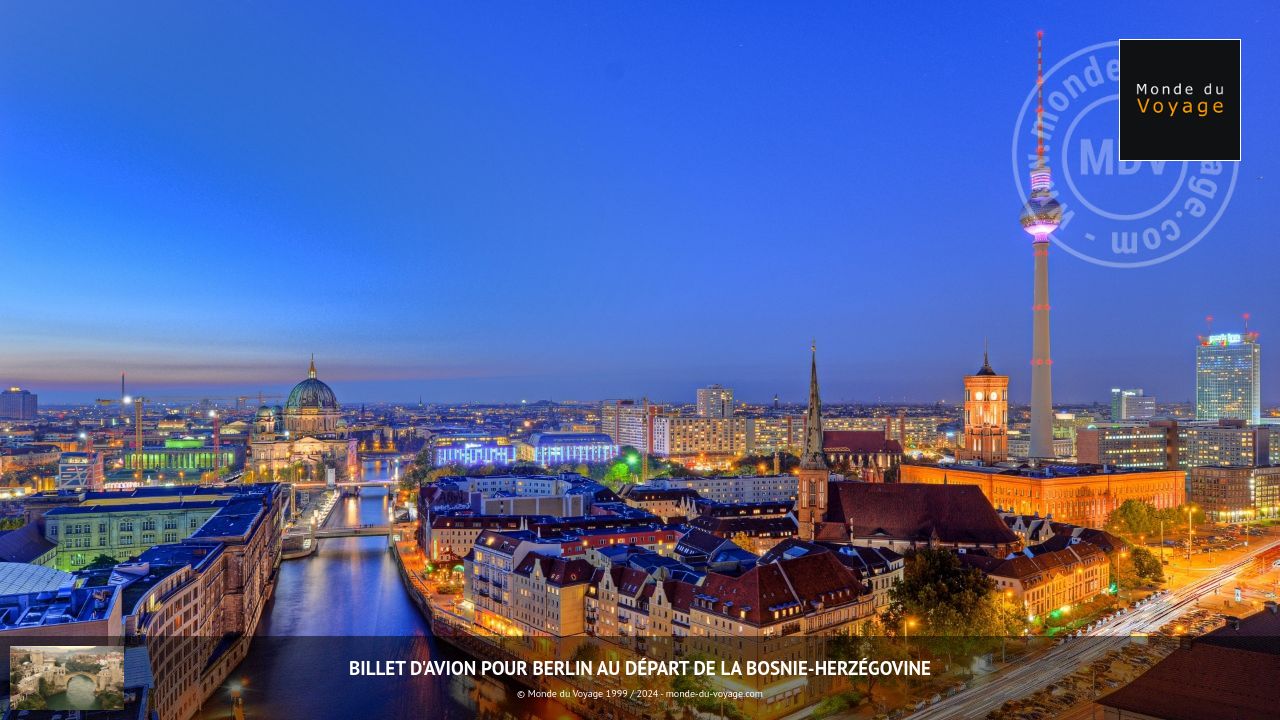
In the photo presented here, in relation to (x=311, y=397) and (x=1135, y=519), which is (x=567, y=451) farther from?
(x=1135, y=519)

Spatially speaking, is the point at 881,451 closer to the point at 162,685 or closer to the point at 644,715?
the point at 644,715

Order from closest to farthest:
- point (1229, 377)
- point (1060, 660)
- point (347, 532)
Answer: point (1060, 660) < point (347, 532) < point (1229, 377)

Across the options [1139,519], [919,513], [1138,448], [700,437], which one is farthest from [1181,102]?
[700,437]

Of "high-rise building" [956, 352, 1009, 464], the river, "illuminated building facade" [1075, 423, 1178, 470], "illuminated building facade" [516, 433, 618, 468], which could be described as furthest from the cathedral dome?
"illuminated building facade" [1075, 423, 1178, 470]

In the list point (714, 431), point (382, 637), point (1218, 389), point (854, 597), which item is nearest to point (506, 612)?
point (382, 637)

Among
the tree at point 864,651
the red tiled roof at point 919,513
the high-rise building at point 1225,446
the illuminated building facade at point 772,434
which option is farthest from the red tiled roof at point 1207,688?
the illuminated building facade at point 772,434

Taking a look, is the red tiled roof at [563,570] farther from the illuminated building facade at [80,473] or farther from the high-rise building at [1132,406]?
the high-rise building at [1132,406]

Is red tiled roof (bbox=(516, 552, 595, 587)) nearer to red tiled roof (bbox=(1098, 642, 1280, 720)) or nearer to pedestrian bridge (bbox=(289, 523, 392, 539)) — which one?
red tiled roof (bbox=(1098, 642, 1280, 720))
